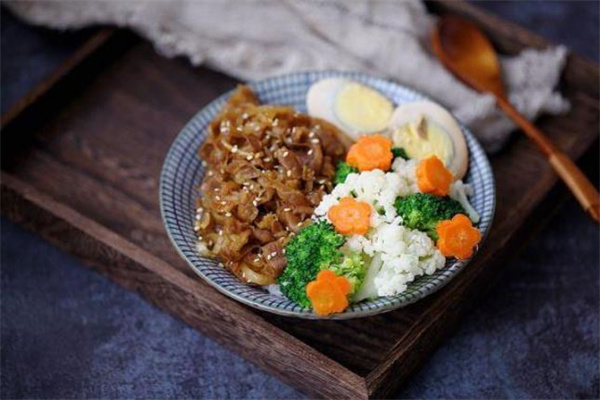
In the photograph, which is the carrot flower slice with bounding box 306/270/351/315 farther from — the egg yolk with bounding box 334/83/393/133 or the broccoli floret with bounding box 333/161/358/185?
the egg yolk with bounding box 334/83/393/133

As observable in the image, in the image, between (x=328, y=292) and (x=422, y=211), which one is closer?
(x=328, y=292)

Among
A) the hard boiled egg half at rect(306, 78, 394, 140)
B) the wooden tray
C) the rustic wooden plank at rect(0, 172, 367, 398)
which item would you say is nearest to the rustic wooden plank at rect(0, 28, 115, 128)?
the wooden tray

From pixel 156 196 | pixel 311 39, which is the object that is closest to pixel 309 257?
pixel 156 196

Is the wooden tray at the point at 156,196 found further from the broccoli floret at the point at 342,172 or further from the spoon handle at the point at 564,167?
the broccoli floret at the point at 342,172

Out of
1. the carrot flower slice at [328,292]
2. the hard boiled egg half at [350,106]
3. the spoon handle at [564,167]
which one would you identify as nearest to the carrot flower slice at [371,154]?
the hard boiled egg half at [350,106]

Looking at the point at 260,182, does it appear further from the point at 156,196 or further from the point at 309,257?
the point at 156,196

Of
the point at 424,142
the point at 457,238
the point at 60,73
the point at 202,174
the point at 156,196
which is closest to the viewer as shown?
the point at 457,238
